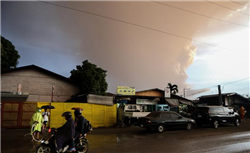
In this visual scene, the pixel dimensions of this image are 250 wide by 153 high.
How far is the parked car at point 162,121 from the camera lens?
11438mm

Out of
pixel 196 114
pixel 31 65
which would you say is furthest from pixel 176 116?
pixel 31 65

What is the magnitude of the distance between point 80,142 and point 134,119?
11.1 m

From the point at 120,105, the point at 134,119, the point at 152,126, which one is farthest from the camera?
the point at 120,105

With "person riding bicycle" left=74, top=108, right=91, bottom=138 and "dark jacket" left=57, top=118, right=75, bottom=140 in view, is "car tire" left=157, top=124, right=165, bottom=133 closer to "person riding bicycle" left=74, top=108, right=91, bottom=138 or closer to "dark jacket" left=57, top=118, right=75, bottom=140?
"person riding bicycle" left=74, top=108, right=91, bottom=138

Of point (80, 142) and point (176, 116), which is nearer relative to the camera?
point (80, 142)

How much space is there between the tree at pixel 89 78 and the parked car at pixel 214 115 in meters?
14.3

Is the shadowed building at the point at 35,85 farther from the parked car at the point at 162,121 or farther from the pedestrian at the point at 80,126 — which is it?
the pedestrian at the point at 80,126

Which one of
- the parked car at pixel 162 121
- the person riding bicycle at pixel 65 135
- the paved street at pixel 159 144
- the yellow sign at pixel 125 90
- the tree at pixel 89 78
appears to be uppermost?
the tree at pixel 89 78

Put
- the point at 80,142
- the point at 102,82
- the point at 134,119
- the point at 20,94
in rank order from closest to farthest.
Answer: the point at 80,142, the point at 134,119, the point at 20,94, the point at 102,82

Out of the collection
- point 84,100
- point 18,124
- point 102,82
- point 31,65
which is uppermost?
point 31,65

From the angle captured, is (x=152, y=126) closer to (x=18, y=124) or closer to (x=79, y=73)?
(x=18, y=124)

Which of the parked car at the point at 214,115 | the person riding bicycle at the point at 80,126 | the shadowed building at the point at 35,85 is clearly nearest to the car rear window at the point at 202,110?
the parked car at the point at 214,115

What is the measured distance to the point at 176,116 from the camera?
40.7 ft

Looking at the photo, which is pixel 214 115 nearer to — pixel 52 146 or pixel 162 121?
pixel 162 121
